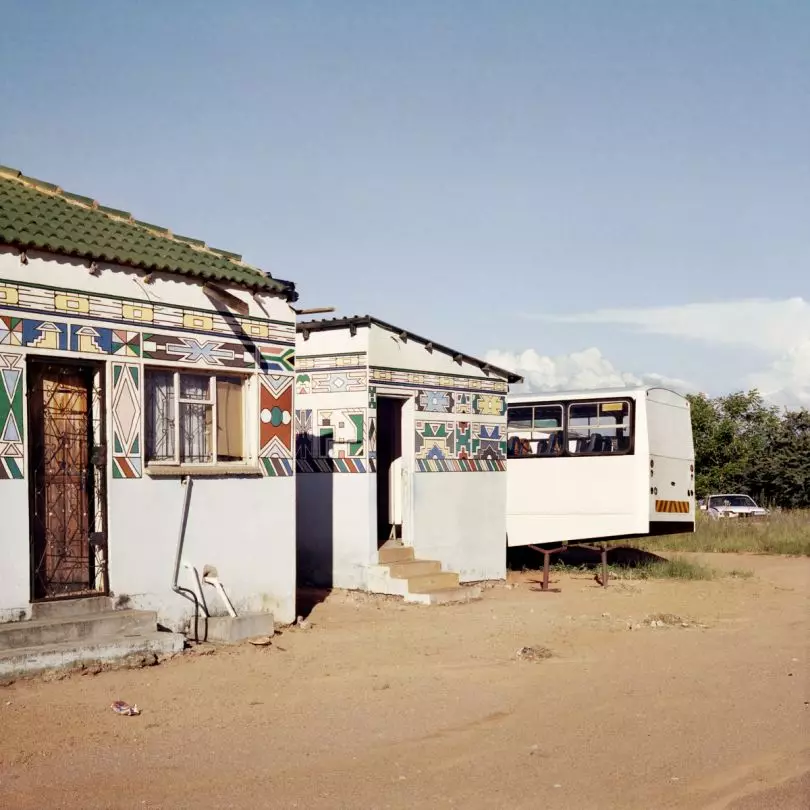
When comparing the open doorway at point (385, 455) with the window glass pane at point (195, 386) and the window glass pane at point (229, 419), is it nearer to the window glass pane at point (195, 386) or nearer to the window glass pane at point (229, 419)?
the window glass pane at point (229, 419)

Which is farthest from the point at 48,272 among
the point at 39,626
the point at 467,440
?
the point at 467,440

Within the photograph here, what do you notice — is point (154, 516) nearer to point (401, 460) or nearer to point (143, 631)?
point (143, 631)

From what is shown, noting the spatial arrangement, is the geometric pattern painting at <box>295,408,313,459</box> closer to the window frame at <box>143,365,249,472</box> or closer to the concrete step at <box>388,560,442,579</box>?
the concrete step at <box>388,560,442,579</box>

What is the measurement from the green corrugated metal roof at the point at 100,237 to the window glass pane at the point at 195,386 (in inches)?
45.1

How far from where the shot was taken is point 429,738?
787 cm

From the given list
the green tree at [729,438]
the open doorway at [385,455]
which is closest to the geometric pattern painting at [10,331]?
the open doorway at [385,455]

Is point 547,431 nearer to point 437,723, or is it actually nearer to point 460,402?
point 460,402

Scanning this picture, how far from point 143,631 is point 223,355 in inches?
130

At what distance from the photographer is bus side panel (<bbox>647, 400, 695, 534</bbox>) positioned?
17688mm

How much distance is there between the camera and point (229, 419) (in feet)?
39.9

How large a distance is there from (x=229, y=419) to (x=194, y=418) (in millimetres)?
516

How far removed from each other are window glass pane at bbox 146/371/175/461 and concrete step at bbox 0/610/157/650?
175 cm

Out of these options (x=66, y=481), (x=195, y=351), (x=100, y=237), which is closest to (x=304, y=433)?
(x=195, y=351)

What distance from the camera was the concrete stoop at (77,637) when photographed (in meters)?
9.27
